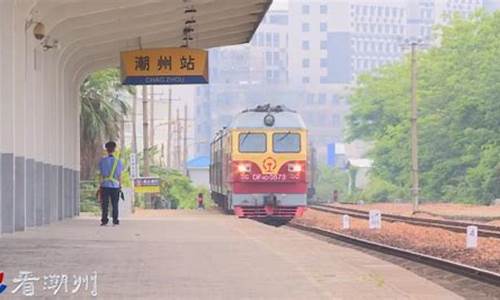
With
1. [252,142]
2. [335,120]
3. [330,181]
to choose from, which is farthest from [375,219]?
[335,120]

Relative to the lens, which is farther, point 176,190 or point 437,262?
point 176,190

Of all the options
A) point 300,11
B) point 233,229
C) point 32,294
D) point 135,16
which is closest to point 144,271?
point 32,294

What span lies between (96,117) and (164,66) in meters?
15.1

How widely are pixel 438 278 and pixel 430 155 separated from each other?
155 ft

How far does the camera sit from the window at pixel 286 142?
30.9 metres

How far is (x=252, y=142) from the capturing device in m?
30.9

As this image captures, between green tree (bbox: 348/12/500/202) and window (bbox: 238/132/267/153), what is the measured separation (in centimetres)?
2678

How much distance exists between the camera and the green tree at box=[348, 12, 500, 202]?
2227 inches

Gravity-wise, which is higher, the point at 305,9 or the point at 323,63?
the point at 305,9

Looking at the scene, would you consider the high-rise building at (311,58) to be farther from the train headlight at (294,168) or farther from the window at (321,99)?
the train headlight at (294,168)

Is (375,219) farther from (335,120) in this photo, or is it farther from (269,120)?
(335,120)

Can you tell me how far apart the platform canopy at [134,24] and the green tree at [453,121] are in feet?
97.2

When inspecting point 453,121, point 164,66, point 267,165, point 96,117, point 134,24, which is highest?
point 134,24

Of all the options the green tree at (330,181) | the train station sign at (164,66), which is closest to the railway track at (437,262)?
the train station sign at (164,66)
